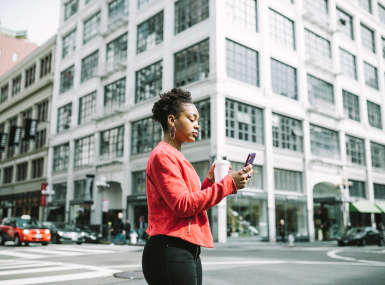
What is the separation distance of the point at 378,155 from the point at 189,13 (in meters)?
25.0

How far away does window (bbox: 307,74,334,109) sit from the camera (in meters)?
33.2

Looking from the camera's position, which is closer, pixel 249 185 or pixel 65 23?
pixel 249 185

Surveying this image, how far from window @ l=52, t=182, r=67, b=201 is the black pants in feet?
132

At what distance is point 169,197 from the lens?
2.24 meters

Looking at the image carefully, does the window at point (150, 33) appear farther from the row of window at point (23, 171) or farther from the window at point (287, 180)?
the row of window at point (23, 171)

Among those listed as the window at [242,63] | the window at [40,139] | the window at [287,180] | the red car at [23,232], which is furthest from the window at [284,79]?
the window at [40,139]

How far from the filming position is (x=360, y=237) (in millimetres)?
24688

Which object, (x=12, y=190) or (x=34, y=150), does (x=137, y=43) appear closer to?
(x=34, y=150)

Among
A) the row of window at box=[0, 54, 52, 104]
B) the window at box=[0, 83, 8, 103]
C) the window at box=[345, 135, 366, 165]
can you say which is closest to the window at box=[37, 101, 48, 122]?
the row of window at box=[0, 54, 52, 104]

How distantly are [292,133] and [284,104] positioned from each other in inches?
98.0

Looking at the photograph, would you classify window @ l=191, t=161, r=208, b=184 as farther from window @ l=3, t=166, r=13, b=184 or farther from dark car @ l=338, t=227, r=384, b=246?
window @ l=3, t=166, r=13, b=184

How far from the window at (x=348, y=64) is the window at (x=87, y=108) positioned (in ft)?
80.5

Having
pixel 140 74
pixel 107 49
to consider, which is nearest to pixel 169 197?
pixel 140 74

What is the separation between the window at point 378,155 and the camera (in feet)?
130
